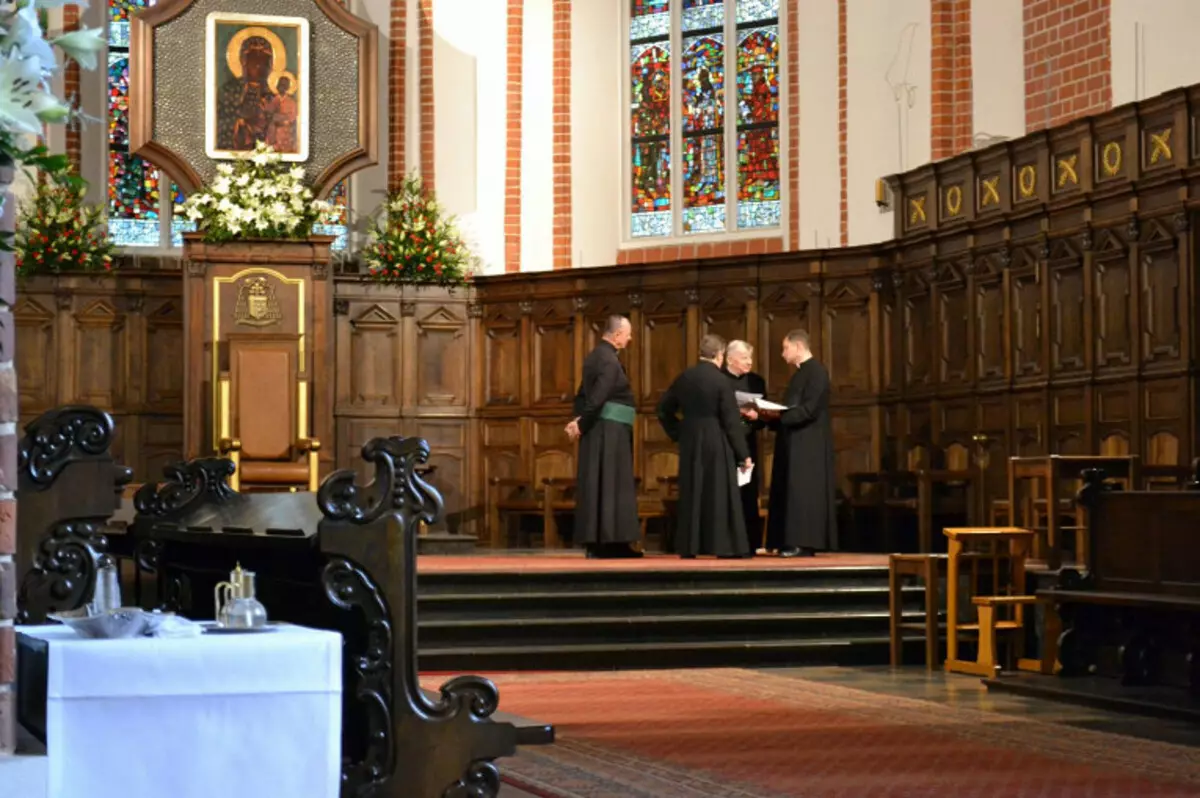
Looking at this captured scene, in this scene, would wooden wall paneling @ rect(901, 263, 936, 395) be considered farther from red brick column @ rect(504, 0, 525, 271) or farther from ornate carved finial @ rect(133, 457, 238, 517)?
ornate carved finial @ rect(133, 457, 238, 517)

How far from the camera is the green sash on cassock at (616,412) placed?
13766 millimetres

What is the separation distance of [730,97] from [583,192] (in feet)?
5.74

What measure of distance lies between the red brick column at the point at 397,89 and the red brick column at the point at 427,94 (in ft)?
0.57

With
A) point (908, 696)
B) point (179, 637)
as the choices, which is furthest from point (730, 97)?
point (179, 637)

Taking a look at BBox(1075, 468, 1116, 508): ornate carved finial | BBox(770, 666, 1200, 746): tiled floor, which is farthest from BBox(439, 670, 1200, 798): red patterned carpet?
BBox(1075, 468, 1116, 508): ornate carved finial

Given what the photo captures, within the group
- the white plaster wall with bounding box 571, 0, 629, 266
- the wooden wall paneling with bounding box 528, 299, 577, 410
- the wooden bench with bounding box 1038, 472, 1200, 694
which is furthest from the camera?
the white plaster wall with bounding box 571, 0, 629, 266

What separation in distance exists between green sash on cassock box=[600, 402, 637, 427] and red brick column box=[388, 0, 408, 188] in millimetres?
5844

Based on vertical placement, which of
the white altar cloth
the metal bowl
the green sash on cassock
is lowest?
the white altar cloth

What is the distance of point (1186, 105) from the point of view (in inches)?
496

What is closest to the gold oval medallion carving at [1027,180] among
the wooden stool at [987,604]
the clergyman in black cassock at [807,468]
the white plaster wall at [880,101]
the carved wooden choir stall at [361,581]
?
the white plaster wall at [880,101]

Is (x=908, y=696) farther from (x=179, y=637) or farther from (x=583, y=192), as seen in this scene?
(x=583, y=192)

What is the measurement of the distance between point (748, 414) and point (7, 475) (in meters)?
10.8

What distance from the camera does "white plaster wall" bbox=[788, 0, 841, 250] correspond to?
1742 cm

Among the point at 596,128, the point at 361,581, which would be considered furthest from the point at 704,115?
the point at 361,581
